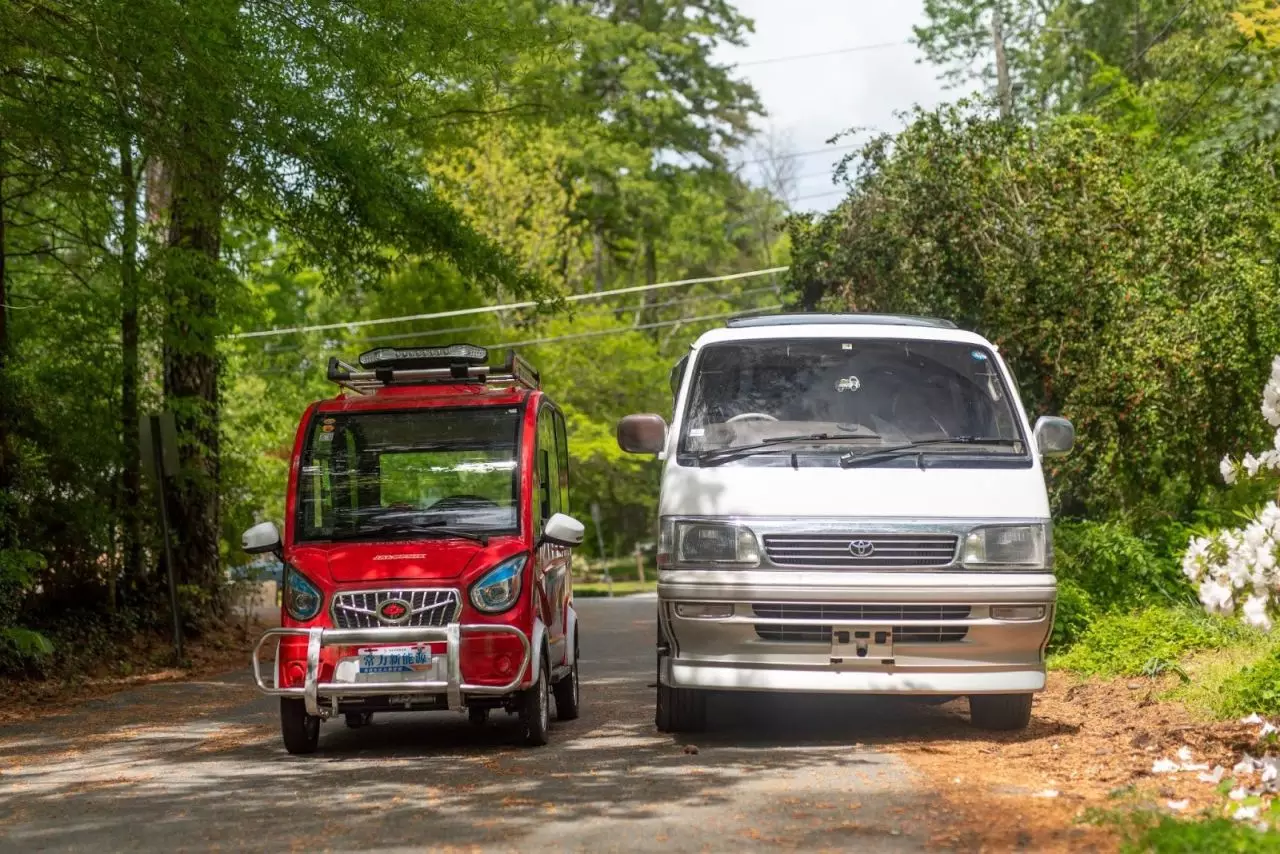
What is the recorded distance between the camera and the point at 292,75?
52.3 feet

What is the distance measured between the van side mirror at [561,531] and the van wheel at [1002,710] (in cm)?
254

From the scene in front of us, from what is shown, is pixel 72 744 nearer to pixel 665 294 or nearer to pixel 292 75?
pixel 292 75

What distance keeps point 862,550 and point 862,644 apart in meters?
0.51

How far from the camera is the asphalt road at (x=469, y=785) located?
23.9ft

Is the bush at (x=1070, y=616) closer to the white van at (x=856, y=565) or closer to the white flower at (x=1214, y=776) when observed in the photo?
the white van at (x=856, y=565)

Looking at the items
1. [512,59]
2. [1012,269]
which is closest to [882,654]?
[1012,269]

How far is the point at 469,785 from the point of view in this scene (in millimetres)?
8820

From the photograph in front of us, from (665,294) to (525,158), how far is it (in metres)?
14.3

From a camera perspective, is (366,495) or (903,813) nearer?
(903,813)

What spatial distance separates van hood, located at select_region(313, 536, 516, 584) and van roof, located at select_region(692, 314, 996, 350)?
6.33 ft

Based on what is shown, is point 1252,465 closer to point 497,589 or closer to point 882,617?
point 882,617

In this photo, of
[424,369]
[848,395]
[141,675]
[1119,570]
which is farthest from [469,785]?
[141,675]

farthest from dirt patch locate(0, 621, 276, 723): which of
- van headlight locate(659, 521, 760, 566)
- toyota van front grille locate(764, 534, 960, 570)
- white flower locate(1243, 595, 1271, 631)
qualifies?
white flower locate(1243, 595, 1271, 631)

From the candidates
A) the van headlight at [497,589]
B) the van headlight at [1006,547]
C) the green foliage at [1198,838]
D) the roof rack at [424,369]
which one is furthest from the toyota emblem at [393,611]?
the green foliage at [1198,838]
